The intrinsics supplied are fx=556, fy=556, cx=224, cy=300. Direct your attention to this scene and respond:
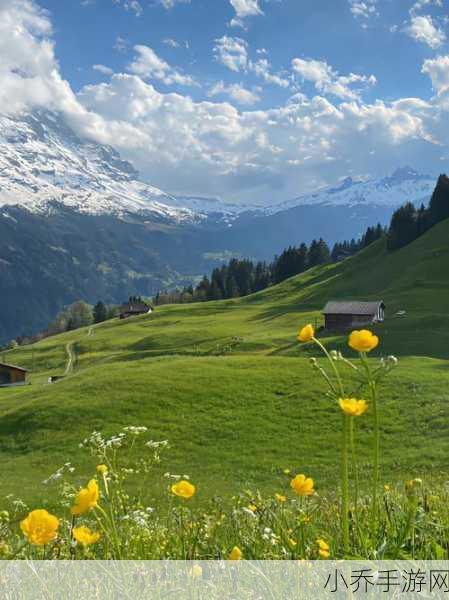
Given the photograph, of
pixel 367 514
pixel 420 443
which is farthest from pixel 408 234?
pixel 367 514

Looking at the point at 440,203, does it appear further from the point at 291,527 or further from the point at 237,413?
the point at 291,527

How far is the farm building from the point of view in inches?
2923

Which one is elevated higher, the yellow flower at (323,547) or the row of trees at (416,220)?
the row of trees at (416,220)

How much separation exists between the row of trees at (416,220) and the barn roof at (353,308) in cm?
5774

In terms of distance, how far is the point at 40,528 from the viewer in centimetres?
255

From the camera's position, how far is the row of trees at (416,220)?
420ft

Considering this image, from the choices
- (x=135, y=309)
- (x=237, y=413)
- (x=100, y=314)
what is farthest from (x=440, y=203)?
(x=237, y=413)

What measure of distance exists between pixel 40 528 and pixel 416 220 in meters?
138

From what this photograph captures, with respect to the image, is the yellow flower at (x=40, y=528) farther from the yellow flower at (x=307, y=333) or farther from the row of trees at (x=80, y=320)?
the row of trees at (x=80, y=320)

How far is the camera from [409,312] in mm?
75438

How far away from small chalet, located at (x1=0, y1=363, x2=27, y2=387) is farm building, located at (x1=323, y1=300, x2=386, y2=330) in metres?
48.0

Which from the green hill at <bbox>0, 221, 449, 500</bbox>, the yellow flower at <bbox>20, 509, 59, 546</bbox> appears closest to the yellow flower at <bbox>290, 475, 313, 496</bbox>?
the yellow flower at <bbox>20, 509, 59, 546</bbox>

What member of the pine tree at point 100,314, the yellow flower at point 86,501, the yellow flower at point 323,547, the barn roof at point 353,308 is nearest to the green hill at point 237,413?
the barn roof at point 353,308

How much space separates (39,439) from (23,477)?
6.92 meters
